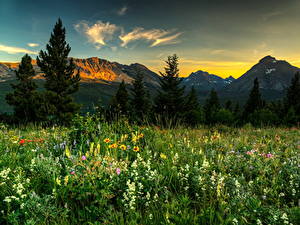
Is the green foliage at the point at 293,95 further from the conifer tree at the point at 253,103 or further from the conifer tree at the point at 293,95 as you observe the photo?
the conifer tree at the point at 253,103

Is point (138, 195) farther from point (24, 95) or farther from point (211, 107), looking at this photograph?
point (211, 107)

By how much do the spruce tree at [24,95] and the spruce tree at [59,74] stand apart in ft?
14.4

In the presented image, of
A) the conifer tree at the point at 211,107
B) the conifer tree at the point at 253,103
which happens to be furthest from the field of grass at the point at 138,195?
the conifer tree at the point at 211,107

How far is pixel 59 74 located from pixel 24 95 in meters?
9.44

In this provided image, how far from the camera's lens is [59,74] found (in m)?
41.1

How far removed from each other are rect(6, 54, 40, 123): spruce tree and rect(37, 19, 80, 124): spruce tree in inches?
173

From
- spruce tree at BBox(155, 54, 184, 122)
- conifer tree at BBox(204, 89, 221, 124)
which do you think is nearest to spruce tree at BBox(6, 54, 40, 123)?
spruce tree at BBox(155, 54, 184, 122)

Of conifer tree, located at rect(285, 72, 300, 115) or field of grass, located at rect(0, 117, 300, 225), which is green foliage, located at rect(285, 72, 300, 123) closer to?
conifer tree, located at rect(285, 72, 300, 115)

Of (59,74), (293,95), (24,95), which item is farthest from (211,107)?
(24,95)

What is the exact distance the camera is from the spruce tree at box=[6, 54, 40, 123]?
40.6 metres

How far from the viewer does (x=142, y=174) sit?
2.81 meters

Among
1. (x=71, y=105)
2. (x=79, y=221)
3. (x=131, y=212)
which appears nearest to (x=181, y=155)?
(x=131, y=212)

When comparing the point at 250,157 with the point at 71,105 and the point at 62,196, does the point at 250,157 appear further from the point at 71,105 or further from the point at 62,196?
the point at 71,105

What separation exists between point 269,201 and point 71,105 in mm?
42646
